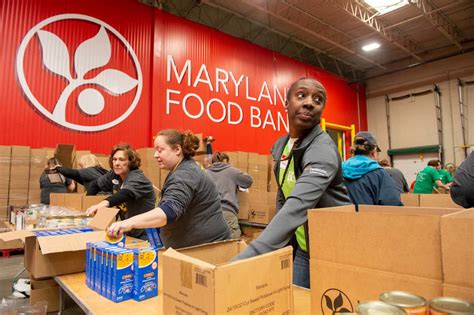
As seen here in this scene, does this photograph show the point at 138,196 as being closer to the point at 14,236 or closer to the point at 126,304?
the point at 14,236

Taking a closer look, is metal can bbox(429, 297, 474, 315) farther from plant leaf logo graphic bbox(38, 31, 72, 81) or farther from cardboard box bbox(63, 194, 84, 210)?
plant leaf logo graphic bbox(38, 31, 72, 81)

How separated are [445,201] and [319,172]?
9.23 ft

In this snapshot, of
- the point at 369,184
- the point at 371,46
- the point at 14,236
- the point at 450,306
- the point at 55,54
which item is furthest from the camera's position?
the point at 371,46

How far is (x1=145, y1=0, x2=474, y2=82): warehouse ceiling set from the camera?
7.77 metres

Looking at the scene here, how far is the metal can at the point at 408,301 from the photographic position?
58 centimetres

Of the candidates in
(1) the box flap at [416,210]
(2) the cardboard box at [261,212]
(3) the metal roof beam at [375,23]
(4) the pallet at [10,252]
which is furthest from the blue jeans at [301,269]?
(3) the metal roof beam at [375,23]

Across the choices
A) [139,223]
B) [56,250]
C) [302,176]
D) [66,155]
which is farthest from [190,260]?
[66,155]

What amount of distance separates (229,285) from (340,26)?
373 inches

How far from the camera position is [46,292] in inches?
78.1

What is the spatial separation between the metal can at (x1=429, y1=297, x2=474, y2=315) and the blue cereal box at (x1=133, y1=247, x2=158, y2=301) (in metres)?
1.08

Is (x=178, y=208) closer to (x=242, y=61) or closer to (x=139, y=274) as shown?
(x=139, y=274)

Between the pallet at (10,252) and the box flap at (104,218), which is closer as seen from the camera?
the box flap at (104,218)

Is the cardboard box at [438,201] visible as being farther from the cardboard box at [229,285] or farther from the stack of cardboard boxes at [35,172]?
the stack of cardboard boxes at [35,172]

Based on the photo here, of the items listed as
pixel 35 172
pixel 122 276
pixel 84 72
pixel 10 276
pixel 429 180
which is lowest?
pixel 10 276
